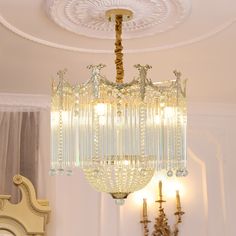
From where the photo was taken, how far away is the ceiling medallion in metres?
2.93

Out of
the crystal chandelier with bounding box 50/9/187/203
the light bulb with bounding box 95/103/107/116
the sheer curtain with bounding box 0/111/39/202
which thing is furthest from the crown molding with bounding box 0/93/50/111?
the light bulb with bounding box 95/103/107/116

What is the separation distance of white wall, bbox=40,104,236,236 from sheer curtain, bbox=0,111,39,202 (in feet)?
0.30

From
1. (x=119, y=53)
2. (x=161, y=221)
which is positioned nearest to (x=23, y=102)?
(x=161, y=221)

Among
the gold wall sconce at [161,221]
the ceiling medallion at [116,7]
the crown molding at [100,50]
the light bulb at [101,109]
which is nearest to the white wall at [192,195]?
the gold wall sconce at [161,221]

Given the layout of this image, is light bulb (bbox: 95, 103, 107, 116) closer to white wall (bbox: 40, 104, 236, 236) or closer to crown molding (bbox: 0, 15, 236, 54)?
crown molding (bbox: 0, 15, 236, 54)

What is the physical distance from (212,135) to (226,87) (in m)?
0.78

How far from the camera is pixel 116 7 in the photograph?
2.96 m

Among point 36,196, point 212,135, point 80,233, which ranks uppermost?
point 212,135

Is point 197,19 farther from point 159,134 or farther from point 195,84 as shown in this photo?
point 195,84

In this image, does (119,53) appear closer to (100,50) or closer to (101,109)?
(101,109)

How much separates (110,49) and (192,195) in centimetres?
198

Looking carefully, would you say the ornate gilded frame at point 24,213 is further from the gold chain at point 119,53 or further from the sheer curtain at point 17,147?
the gold chain at point 119,53

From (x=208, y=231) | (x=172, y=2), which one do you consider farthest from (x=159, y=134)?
(x=208, y=231)

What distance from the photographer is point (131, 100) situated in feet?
8.92
